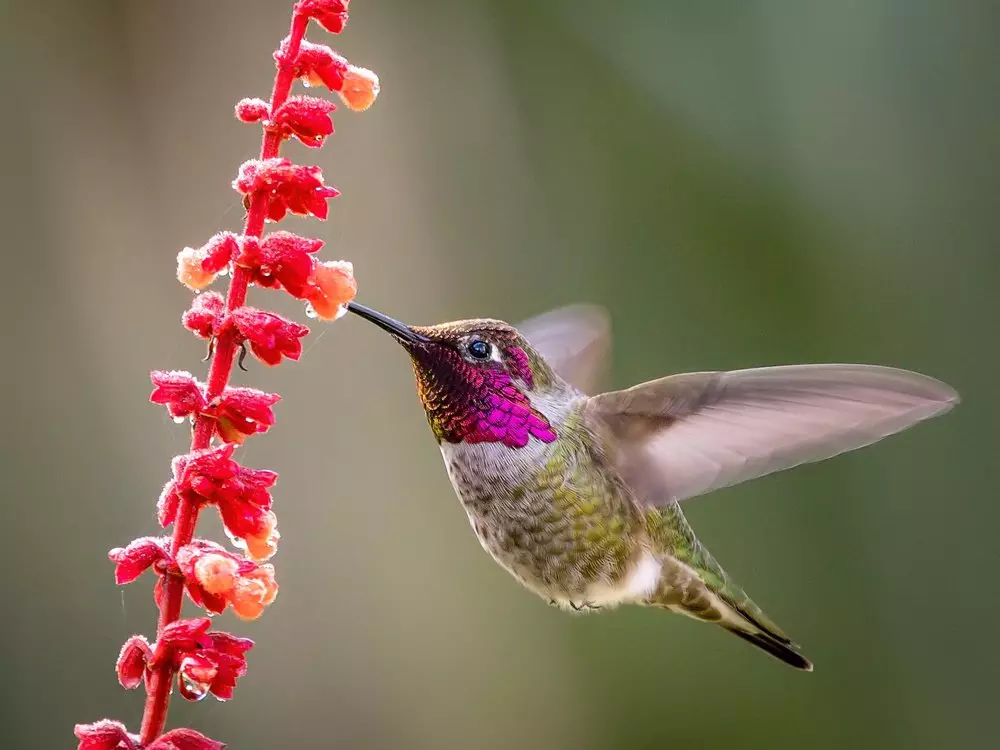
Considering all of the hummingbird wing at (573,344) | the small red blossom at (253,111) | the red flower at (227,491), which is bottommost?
the red flower at (227,491)

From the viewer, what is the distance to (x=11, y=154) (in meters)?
2.65

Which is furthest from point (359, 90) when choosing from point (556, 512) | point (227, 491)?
point (556, 512)

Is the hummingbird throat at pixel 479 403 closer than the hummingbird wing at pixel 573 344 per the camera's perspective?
Yes

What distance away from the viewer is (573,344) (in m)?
2.34

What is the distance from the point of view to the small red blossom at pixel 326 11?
98cm

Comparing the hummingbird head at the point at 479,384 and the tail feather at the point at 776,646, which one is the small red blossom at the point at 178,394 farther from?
the tail feather at the point at 776,646

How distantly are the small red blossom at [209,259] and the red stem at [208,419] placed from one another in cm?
3

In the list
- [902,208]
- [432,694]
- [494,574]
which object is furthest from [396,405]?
[902,208]

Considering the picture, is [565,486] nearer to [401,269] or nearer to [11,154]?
[401,269]

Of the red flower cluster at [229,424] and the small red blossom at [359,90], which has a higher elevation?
the small red blossom at [359,90]

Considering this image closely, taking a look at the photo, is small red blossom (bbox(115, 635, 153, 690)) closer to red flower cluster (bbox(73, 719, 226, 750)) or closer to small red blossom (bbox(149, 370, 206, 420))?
Result: red flower cluster (bbox(73, 719, 226, 750))

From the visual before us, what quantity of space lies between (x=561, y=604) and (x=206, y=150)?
181cm

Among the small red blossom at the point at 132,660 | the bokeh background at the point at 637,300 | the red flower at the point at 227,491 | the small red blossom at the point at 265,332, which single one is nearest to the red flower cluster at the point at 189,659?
the small red blossom at the point at 132,660

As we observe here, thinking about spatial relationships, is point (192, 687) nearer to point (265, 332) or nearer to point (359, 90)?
point (265, 332)
